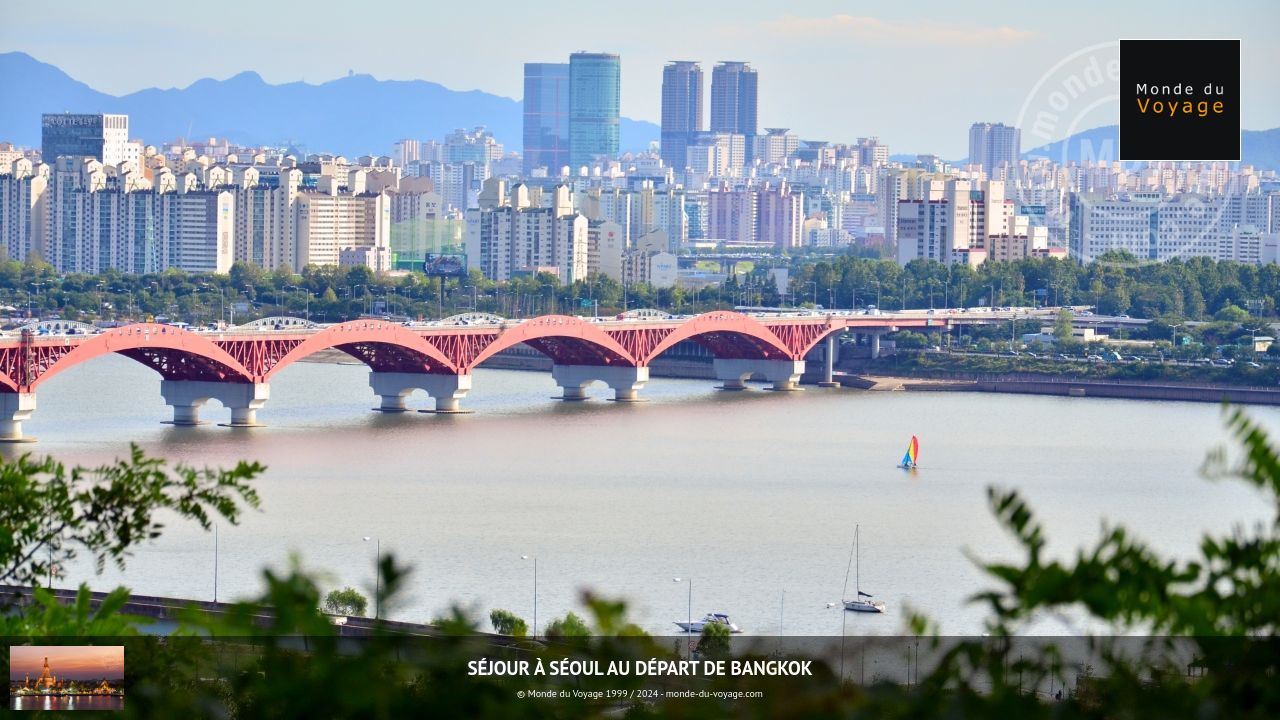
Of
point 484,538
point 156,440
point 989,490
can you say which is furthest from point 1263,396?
point 989,490

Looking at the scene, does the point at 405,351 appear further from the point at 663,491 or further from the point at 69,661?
the point at 69,661

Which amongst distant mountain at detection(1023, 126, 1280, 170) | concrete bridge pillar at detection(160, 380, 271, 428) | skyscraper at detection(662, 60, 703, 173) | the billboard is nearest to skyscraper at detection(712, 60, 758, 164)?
skyscraper at detection(662, 60, 703, 173)

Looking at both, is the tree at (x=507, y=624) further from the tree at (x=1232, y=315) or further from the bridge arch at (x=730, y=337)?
the tree at (x=1232, y=315)

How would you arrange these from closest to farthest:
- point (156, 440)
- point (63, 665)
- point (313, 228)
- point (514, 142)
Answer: point (63, 665) → point (156, 440) → point (313, 228) → point (514, 142)

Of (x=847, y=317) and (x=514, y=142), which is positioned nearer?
(x=847, y=317)

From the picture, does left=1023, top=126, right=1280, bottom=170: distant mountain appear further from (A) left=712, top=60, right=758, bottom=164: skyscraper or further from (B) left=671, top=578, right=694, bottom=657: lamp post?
(B) left=671, top=578, right=694, bottom=657: lamp post

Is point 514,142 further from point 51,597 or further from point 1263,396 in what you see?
point 51,597
